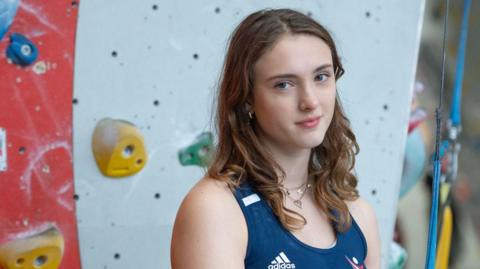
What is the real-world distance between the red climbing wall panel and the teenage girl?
63 centimetres

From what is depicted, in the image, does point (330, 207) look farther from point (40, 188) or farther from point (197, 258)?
point (40, 188)

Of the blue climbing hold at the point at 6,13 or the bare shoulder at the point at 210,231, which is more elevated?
the blue climbing hold at the point at 6,13

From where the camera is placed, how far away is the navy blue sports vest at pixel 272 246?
135cm

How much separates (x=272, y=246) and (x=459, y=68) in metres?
1.57

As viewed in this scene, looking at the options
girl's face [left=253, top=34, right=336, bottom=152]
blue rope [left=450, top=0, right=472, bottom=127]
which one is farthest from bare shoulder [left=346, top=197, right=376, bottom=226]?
blue rope [left=450, top=0, right=472, bottom=127]

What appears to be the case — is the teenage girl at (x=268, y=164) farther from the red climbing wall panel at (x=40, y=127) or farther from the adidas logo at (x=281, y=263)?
the red climbing wall panel at (x=40, y=127)

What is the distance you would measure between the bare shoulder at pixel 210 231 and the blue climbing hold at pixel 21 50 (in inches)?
30.8

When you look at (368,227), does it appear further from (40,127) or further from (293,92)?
(40,127)

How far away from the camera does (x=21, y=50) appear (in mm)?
1915

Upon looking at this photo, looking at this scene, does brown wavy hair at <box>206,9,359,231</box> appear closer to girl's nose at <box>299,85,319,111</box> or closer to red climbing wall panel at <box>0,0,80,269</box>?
girl's nose at <box>299,85,319,111</box>

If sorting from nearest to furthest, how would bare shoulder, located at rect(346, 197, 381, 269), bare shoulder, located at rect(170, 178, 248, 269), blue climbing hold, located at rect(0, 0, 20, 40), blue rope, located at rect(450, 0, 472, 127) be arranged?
1. bare shoulder, located at rect(170, 178, 248, 269)
2. bare shoulder, located at rect(346, 197, 381, 269)
3. blue climbing hold, located at rect(0, 0, 20, 40)
4. blue rope, located at rect(450, 0, 472, 127)

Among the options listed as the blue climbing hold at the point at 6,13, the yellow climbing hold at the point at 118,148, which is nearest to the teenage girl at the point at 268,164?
the yellow climbing hold at the point at 118,148

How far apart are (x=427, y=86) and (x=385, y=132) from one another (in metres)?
0.50

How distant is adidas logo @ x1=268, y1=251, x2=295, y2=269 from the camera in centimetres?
135
